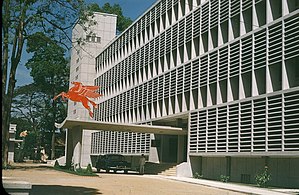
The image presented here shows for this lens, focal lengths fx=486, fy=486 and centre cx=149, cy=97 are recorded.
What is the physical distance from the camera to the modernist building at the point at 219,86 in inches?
945

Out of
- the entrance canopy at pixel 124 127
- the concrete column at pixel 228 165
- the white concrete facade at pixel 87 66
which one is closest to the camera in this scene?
the concrete column at pixel 228 165

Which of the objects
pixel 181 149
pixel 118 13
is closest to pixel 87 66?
pixel 118 13

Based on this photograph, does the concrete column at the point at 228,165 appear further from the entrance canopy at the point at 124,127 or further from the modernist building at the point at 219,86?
the entrance canopy at the point at 124,127

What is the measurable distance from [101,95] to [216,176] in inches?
1195

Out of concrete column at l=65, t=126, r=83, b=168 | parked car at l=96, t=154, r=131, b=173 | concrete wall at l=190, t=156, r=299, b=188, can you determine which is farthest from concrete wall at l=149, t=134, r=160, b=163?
concrete wall at l=190, t=156, r=299, b=188

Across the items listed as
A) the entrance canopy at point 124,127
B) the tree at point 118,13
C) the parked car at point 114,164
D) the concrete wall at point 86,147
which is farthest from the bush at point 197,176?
the concrete wall at point 86,147

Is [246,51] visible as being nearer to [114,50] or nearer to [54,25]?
[54,25]

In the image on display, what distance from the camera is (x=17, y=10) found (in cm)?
2259

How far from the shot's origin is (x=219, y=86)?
3045 centimetres

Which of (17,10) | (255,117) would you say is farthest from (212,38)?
(17,10)

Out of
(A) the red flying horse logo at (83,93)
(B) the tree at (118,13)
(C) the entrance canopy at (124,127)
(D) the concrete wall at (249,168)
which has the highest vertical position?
(B) the tree at (118,13)

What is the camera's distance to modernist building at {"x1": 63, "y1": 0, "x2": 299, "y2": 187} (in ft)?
78.8

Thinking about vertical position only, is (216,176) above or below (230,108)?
below

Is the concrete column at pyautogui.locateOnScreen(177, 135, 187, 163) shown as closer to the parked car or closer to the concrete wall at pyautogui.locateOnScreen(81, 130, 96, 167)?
the parked car
